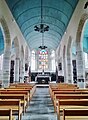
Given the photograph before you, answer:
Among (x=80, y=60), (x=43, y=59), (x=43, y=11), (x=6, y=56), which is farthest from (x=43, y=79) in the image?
(x=80, y=60)

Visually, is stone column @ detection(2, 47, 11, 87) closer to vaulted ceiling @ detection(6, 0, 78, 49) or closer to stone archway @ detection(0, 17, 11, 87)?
stone archway @ detection(0, 17, 11, 87)

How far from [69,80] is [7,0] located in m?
9.33

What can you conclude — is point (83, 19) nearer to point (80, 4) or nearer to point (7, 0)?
point (80, 4)

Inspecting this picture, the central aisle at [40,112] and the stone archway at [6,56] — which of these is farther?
the stone archway at [6,56]

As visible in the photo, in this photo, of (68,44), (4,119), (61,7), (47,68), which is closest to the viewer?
(4,119)

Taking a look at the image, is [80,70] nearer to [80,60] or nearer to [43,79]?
[80,60]

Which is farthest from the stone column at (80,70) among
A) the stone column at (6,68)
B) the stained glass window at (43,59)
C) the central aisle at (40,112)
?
the stained glass window at (43,59)

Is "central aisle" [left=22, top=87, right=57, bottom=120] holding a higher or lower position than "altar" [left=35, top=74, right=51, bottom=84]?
lower

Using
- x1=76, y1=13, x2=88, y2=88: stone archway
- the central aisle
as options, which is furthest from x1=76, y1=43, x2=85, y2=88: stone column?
the central aisle

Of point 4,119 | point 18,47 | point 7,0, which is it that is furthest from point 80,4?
point 4,119

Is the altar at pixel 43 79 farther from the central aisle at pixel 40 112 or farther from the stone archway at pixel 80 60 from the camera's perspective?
the central aisle at pixel 40 112

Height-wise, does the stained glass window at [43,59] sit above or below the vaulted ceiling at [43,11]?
below

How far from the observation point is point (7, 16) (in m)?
11.8

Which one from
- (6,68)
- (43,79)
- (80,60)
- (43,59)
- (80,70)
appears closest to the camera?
(80,70)
